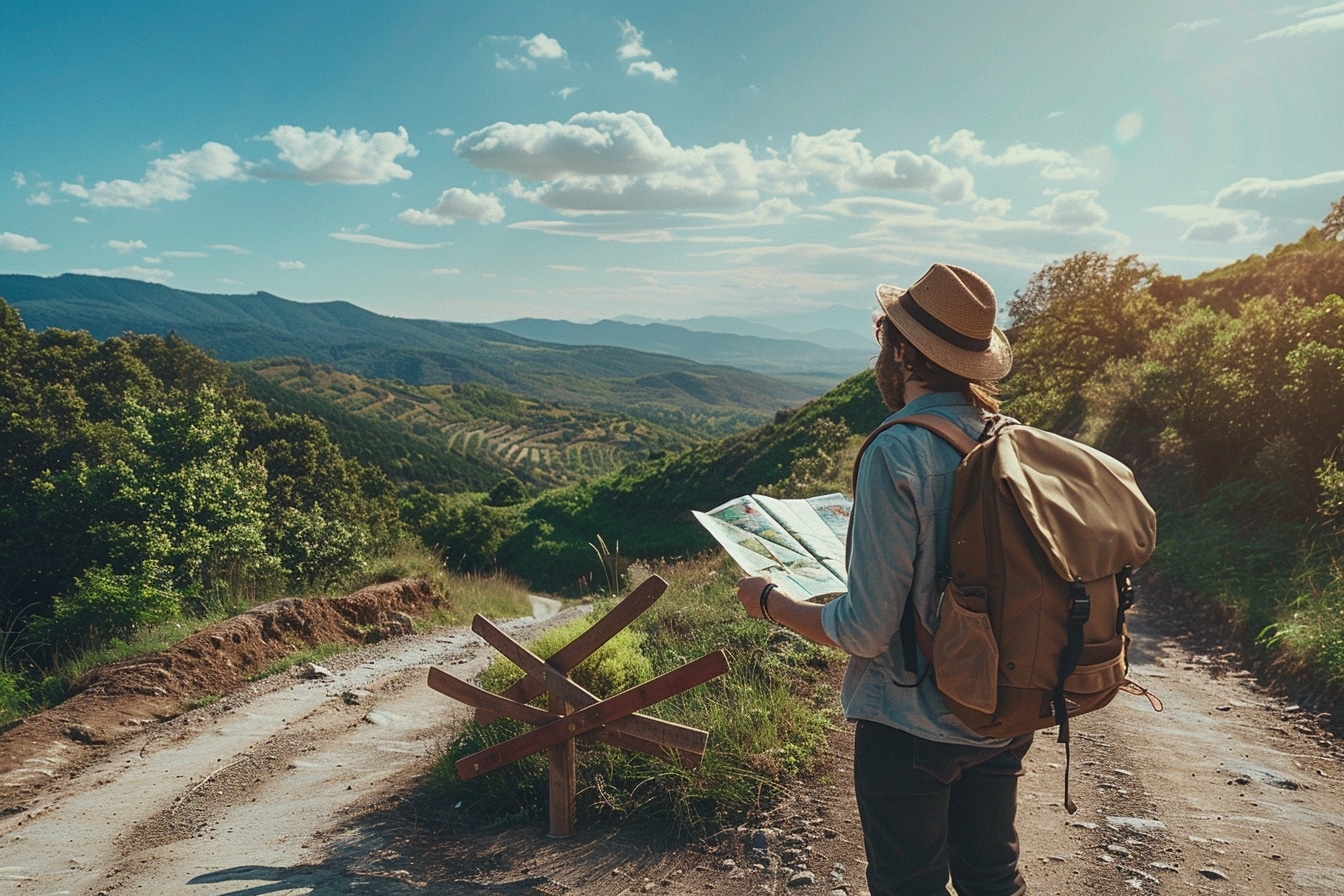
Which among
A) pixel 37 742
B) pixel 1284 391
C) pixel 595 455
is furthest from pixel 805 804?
pixel 595 455

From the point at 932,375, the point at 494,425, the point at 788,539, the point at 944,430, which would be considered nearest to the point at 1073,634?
the point at 944,430

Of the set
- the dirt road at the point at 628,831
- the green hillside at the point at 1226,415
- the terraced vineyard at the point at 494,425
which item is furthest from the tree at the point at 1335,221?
the terraced vineyard at the point at 494,425

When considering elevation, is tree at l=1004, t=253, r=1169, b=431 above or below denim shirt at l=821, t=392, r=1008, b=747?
above

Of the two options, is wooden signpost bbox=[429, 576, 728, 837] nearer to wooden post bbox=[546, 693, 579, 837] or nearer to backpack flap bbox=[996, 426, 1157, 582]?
wooden post bbox=[546, 693, 579, 837]

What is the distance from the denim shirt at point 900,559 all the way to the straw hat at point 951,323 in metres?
0.27

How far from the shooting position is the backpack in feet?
6.46

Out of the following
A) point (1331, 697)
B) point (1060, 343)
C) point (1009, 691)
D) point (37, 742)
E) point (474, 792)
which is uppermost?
point (1060, 343)

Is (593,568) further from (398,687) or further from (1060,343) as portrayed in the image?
(398,687)

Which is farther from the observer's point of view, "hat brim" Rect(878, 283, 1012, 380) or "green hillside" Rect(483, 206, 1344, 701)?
"green hillside" Rect(483, 206, 1344, 701)

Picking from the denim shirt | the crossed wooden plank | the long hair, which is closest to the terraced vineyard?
the crossed wooden plank

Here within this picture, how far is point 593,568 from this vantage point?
39.1 metres

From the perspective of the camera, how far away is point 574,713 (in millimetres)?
4316

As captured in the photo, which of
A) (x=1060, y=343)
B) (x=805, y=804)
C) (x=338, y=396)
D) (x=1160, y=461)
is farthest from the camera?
(x=338, y=396)

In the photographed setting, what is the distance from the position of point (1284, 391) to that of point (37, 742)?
12.7m
